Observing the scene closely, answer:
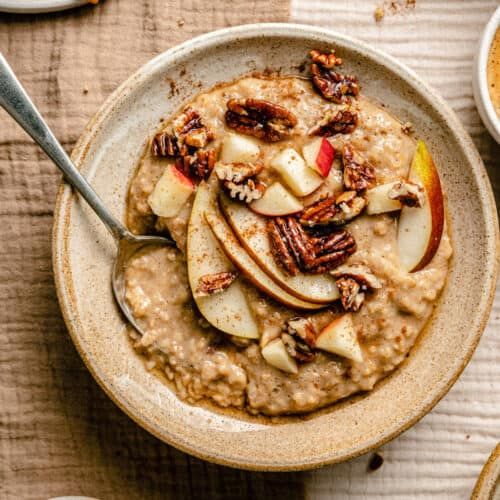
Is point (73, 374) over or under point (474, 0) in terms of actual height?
under

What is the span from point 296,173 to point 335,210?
0.49 ft

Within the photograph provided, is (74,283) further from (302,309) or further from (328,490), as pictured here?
(328,490)

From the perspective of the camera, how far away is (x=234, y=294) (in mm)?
1838

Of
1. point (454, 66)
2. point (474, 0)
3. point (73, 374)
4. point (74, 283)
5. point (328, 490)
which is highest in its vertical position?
point (474, 0)

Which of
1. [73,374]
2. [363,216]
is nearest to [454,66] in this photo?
[363,216]

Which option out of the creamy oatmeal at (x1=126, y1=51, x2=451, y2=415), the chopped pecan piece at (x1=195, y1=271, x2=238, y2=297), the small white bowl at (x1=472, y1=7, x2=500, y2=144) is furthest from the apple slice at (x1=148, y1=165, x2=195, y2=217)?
the small white bowl at (x1=472, y1=7, x2=500, y2=144)

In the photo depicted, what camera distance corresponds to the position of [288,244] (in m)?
1.78

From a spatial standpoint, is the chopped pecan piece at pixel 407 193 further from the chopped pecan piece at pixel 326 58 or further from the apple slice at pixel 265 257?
the chopped pecan piece at pixel 326 58

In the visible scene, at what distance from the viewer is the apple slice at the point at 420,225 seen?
1.83 metres

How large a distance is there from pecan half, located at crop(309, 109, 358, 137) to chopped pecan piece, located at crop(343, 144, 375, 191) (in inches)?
2.2

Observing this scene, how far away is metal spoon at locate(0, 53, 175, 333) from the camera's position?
1744 mm

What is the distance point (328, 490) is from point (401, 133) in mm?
1157

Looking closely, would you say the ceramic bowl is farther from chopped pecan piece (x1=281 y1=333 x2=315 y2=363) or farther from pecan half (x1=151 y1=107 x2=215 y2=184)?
chopped pecan piece (x1=281 y1=333 x2=315 y2=363)

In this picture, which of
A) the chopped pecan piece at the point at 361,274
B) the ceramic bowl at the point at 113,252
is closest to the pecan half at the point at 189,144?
the ceramic bowl at the point at 113,252
